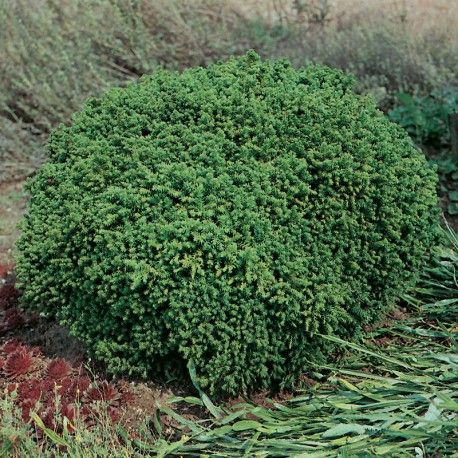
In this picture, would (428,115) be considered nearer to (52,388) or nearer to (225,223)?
(225,223)

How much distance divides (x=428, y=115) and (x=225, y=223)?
3.11m

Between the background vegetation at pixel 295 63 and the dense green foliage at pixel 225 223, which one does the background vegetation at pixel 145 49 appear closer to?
the background vegetation at pixel 295 63

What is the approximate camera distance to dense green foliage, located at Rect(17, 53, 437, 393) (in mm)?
3709

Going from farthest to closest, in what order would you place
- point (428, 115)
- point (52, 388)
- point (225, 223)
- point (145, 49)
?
point (145, 49) < point (428, 115) < point (52, 388) < point (225, 223)

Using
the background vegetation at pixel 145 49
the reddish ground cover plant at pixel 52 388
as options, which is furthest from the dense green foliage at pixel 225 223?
the background vegetation at pixel 145 49

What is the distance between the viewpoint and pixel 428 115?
20.9ft

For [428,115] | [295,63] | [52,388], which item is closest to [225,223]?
[52,388]

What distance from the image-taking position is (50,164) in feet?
14.4

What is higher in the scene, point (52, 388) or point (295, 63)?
point (295, 63)

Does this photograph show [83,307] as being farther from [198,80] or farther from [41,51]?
[41,51]

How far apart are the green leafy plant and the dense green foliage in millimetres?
1849

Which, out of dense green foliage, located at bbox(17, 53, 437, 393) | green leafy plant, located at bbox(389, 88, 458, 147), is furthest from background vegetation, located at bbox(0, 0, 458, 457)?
dense green foliage, located at bbox(17, 53, 437, 393)

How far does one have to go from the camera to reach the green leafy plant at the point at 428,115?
625cm

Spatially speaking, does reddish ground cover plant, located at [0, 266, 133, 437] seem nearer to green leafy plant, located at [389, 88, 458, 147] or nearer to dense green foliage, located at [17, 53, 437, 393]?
dense green foliage, located at [17, 53, 437, 393]
